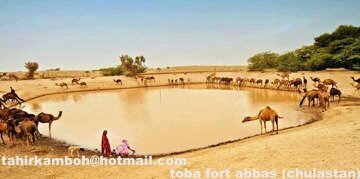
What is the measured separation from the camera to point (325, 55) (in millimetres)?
50125

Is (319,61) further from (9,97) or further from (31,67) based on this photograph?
(31,67)

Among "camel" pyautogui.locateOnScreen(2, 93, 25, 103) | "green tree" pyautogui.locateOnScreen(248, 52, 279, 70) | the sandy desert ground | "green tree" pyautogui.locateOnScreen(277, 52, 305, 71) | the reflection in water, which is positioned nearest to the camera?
the sandy desert ground

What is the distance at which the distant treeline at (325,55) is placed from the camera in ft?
153

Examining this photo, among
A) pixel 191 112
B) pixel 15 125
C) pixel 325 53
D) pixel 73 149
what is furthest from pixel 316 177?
pixel 325 53

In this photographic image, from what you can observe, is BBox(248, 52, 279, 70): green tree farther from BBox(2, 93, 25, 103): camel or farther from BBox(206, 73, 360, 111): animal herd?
BBox(2, 93, 25, 103): camel

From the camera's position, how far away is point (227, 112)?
84.8 feet

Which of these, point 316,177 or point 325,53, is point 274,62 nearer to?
point 325,53

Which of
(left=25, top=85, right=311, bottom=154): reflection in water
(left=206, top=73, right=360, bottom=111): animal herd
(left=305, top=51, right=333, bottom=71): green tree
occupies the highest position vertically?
(left=305, top=51, right=333, bottom=71): green tree

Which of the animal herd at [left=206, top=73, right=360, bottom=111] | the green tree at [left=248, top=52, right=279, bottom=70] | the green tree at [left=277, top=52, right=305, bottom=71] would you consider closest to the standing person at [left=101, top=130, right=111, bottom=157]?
the animal herd at [left=206, top=73, right=360, bottom=111]

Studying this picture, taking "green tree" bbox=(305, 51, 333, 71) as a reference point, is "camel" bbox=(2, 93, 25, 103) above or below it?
below

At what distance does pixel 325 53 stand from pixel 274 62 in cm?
1542

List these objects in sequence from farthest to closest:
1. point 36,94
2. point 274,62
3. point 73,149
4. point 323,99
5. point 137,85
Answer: point 274,62, point 137,85, point 36,94, point 323,99, point 73,149

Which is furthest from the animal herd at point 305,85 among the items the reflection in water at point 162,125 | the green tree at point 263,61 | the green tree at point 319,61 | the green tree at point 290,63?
the green tree at point 263,61

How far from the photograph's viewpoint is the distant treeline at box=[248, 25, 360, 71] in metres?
46.6
